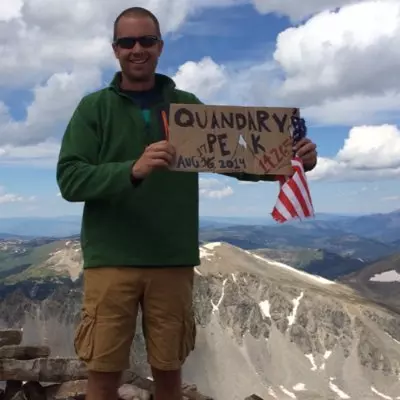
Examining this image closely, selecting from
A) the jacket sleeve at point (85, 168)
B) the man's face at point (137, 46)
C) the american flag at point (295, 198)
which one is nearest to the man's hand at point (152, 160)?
the jacket sleeve at point (85, 168)

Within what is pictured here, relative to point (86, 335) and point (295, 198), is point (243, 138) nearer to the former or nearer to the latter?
point (295, 198)

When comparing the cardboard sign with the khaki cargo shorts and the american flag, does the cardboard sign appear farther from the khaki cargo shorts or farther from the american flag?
the khaki cargo shorts

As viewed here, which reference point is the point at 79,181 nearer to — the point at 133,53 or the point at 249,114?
the point at 133,53

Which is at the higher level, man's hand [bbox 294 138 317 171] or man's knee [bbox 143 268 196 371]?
man's hand [bbox 294 138 317 171]

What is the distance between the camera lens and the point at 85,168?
5.76 m

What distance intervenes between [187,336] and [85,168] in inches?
74.6

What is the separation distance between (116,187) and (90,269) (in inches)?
38.6

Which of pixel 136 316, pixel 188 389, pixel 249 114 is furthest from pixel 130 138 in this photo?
pixel 188 389

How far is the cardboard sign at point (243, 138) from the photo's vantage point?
6.29 meters

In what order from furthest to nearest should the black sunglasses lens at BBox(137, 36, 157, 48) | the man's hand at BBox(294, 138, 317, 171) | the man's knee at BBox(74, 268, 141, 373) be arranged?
the man's hand at BBox(294, 138, 317, 171) → the black sunglasses lens at BBox(137, 36, 157, 48) → the man's knee at BBox(74, 268, 141, 373)

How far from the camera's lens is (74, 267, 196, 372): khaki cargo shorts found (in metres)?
6.02

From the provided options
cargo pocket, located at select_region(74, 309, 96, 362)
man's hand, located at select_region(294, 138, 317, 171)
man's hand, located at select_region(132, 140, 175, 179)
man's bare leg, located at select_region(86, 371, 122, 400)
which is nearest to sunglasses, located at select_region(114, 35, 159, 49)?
man's hand, located at select_region(132, 140, 175, 179)

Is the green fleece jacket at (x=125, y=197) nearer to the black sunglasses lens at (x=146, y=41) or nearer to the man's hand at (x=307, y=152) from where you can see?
the black sunglasses lens at (x=146, y=41)

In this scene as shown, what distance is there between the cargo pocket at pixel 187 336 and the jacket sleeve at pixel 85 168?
147 centimetres
